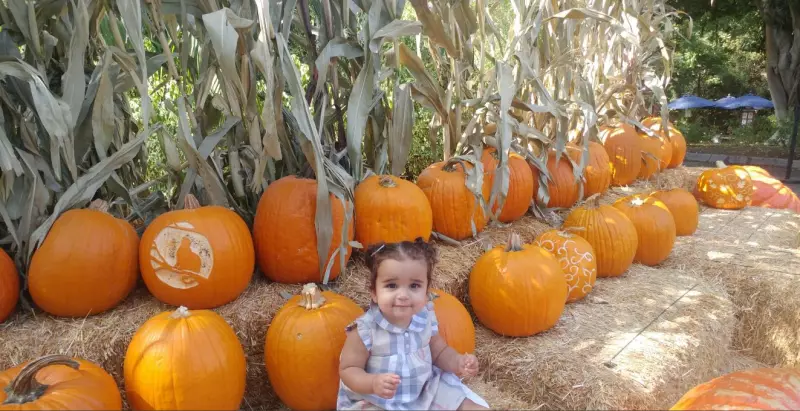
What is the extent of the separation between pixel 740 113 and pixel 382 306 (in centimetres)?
2074

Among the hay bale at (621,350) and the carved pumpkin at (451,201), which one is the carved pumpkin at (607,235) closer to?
the hay bale at (621,350)

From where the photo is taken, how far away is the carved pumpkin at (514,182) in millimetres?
3291

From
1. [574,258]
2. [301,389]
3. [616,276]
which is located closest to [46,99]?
[301,389]

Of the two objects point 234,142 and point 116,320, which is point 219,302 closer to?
point 116,320

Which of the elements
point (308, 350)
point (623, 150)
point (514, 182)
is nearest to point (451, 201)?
point (514, 182)

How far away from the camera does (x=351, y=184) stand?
246cm

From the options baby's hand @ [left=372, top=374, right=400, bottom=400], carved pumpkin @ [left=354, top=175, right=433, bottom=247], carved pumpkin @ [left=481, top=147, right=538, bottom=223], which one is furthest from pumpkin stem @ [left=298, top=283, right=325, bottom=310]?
carved pumpkin @ [left=481, top=147, right=538, bottom=223]

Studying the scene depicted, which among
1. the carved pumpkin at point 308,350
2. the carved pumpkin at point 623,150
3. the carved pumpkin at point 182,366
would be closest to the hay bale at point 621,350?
the carved pumpkin at point 308,350

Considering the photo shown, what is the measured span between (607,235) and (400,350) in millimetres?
1757

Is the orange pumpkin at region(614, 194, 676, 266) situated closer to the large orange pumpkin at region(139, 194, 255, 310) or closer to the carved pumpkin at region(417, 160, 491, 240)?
the carved pumpkin at region(417, 160, 491, 240)

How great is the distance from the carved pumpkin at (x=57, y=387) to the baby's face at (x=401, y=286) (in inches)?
34.4

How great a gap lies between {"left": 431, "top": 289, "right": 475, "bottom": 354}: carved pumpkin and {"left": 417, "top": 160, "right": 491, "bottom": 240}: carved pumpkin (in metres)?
0.82

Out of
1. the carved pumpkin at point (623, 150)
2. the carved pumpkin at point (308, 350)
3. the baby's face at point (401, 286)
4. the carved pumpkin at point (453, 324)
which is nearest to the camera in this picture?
the baby's face at point (401, 286)

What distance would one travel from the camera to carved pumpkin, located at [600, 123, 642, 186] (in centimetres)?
462
